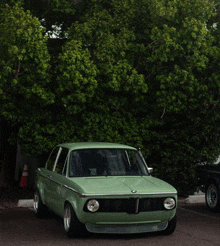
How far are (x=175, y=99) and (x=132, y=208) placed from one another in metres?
7.22

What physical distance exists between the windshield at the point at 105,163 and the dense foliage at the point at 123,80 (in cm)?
447

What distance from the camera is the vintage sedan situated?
7.83 meters

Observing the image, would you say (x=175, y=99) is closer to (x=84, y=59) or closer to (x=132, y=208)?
(x=84, y=59)

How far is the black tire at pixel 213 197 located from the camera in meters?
12.4

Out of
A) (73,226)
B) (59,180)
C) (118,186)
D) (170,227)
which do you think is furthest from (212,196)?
(73,226)

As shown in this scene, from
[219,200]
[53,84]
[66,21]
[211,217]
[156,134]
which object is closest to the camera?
[211,217]

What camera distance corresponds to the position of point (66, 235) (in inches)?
331

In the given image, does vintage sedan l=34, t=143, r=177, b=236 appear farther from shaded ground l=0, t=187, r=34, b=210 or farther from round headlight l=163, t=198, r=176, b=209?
shaded ground l=0, t=187, r=34, b=210

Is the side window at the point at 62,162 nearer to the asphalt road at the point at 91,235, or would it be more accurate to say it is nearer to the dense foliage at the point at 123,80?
the asphalt road at the point at 91,235

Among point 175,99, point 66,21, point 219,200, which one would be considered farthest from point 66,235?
point 66,21

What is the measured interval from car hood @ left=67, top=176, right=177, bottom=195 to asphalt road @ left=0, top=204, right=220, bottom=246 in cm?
78

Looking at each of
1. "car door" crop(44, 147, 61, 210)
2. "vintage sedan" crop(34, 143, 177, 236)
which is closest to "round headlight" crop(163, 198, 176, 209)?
"vintage sedan" crop(34, 143, 177, 236)

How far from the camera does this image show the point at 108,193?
7.81 meters

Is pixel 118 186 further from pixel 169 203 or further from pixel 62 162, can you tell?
pixel 62 162
